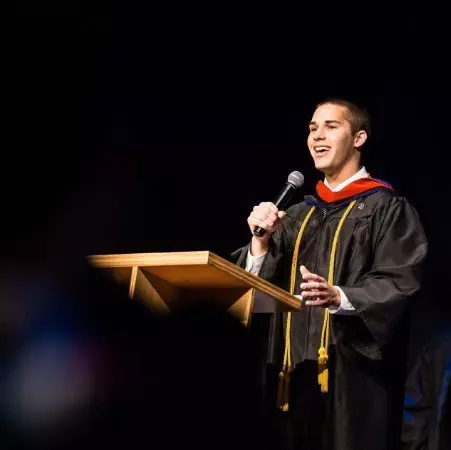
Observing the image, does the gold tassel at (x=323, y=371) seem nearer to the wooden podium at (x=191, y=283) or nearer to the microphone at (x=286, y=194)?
the wooden podium at (x=191, y=283)

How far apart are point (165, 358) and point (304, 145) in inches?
119

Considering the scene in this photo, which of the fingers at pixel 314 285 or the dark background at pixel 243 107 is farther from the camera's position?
the dark background at pixel 243 107

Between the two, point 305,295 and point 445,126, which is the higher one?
point 445,126

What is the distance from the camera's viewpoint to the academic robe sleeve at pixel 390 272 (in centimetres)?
230

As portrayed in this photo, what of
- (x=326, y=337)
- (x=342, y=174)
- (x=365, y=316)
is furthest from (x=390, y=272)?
(x=342, y=174)

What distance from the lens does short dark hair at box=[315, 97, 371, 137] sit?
2.78m

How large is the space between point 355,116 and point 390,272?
0.69 m

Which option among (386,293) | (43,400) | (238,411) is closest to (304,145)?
(386,293)

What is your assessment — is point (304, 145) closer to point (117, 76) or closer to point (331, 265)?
point (117, 76)

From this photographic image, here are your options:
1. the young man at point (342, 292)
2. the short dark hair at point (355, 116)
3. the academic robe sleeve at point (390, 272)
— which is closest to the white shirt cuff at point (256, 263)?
the young man at point (342, 292)

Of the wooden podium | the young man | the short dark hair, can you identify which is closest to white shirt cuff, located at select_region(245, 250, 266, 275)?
the young man

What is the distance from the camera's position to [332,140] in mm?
2729

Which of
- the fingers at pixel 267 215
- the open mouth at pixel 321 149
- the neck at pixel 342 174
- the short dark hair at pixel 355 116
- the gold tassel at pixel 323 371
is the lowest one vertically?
the gold tassel at pixel 323 371

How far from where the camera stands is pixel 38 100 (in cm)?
126
